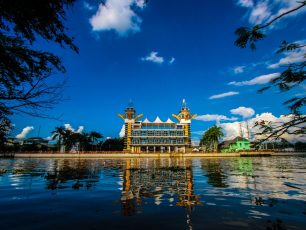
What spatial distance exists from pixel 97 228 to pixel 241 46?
420cm

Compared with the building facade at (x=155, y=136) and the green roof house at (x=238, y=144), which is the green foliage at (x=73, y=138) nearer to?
the building facade at (x=155, y=136)

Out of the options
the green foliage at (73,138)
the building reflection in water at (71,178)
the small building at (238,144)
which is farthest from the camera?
the small building at (238,144)

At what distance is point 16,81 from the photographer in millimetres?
4234

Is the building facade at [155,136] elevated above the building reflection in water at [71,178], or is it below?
above

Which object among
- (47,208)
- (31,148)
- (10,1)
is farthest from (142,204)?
(31,148)

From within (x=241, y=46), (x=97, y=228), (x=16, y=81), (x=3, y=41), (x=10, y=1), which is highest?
(x=10, y=1)

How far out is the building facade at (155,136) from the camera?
301 ft

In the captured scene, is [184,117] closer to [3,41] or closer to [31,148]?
[31,148]

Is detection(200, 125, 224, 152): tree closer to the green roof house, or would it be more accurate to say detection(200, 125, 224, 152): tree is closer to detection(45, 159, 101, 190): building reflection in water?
the green roof house

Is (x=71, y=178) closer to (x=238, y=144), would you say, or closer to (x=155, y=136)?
(x=155, y=136)

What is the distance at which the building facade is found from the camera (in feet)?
→ 301

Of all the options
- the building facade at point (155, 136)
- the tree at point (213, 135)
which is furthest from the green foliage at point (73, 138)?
the tree at point (213, 135)

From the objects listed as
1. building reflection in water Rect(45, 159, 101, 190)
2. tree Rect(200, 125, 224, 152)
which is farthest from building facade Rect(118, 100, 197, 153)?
building reflection in water Rect(45, 159, 101, 190)

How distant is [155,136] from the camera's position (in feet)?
301
